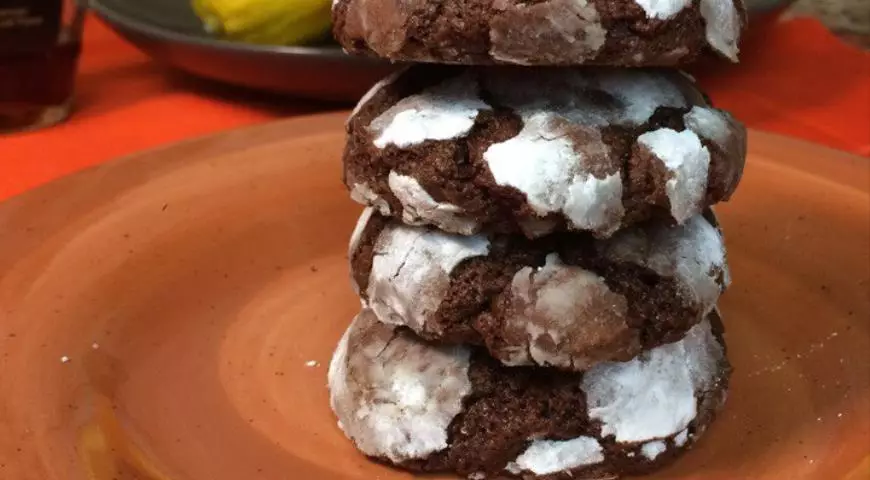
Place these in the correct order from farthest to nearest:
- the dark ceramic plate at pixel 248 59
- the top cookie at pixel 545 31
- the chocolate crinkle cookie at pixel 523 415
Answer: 1. the dark ceramic plate at pixel 248 59
2. the chocolate crinkle cookie at pixel 523 415
3. the top cookie at pixel 545 31

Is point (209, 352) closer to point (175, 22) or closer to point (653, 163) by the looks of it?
point (653, 163)

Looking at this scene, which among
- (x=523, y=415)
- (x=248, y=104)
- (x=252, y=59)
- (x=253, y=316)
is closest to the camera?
(x=523, y=415)

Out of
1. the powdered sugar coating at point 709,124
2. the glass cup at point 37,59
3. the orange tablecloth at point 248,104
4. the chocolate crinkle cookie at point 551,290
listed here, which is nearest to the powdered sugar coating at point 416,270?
the chocolate crinkle cookie at point 551,290

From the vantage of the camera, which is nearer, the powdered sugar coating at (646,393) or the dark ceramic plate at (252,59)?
the powdered sugar coating at (646,393)

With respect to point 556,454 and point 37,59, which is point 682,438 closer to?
point 556,454

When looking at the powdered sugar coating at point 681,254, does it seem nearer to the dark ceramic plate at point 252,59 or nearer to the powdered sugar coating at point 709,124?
the powdered sugar coating at point 709,124

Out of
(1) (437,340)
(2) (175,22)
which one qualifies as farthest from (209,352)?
(2) (175,22)

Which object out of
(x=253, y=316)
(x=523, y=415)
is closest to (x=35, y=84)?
(x=253, y=316)
